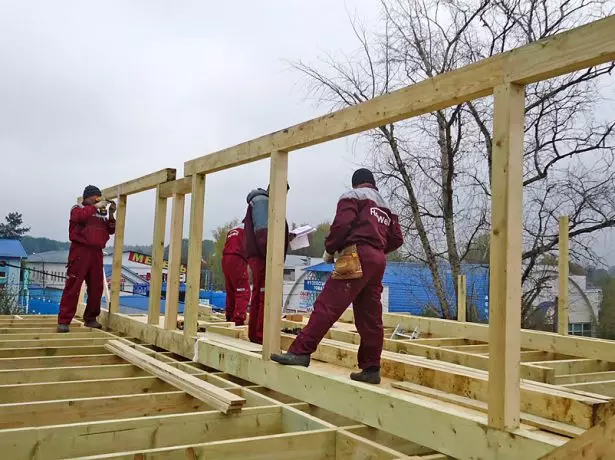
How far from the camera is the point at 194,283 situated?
552 centimetres

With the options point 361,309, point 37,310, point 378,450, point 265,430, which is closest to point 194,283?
point 361,309

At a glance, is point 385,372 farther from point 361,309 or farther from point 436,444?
point 436,444

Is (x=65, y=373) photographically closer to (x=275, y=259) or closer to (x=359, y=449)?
(x=275, y=259)

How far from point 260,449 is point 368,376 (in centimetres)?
129

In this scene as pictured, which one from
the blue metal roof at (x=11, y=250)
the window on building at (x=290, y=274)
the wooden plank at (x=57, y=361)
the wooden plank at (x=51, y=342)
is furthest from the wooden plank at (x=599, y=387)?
the blue metal roof at (x=11, y=250)

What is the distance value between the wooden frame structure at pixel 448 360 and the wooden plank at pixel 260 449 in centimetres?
1

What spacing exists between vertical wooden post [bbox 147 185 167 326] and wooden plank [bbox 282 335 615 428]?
2275 mm

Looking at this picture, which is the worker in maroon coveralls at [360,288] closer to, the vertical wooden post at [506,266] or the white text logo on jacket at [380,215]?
the white text logo on jacket at [380,215]

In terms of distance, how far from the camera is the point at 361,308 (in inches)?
160

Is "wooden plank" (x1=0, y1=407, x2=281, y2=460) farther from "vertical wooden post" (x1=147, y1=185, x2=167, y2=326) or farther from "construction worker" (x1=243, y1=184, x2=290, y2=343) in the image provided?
"vertical wooden post" (x1=147, y1=185, x2=167, y2=326)

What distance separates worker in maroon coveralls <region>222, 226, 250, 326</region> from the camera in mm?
7312

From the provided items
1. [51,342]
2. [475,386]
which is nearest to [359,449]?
[475,386]

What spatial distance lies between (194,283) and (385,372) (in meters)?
2.14

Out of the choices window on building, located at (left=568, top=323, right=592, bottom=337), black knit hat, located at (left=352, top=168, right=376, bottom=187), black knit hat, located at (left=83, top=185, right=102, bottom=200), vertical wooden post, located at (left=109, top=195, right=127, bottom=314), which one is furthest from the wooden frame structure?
window on building, located at (left=568, top=323, right=592, bottom=337)
